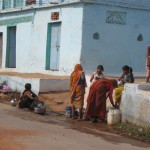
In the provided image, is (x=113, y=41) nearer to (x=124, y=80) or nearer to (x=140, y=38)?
(x=140, y=38)

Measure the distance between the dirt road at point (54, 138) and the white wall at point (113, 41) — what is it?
18.8ft

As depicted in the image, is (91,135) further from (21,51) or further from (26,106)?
(21,51)

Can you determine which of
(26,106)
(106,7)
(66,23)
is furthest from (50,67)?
(26,106)

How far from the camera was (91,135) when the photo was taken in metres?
9.05

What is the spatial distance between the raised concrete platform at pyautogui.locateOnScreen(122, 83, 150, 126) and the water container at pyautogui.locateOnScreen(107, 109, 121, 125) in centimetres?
16

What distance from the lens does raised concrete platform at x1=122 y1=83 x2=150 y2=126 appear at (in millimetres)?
9648

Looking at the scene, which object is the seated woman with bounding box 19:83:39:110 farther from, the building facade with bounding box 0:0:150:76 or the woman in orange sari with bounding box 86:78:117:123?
the building facade with bounding box 0:0:150:76

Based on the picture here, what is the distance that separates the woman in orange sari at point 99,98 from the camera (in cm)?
1101

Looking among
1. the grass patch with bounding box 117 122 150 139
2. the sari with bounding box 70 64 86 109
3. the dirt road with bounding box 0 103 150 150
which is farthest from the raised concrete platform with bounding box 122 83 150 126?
the sari with bounding box 70 64 86 109

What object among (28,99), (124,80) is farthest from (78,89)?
(28,99)

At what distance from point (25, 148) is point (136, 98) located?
3932 mm

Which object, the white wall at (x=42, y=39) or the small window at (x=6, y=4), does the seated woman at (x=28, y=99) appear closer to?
the white wall at (x=42, y=39)

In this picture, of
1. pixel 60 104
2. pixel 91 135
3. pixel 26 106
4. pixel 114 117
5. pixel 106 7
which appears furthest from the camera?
pixel 106 7

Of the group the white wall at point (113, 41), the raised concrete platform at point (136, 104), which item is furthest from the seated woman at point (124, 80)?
the white wall at point (113, 41)
